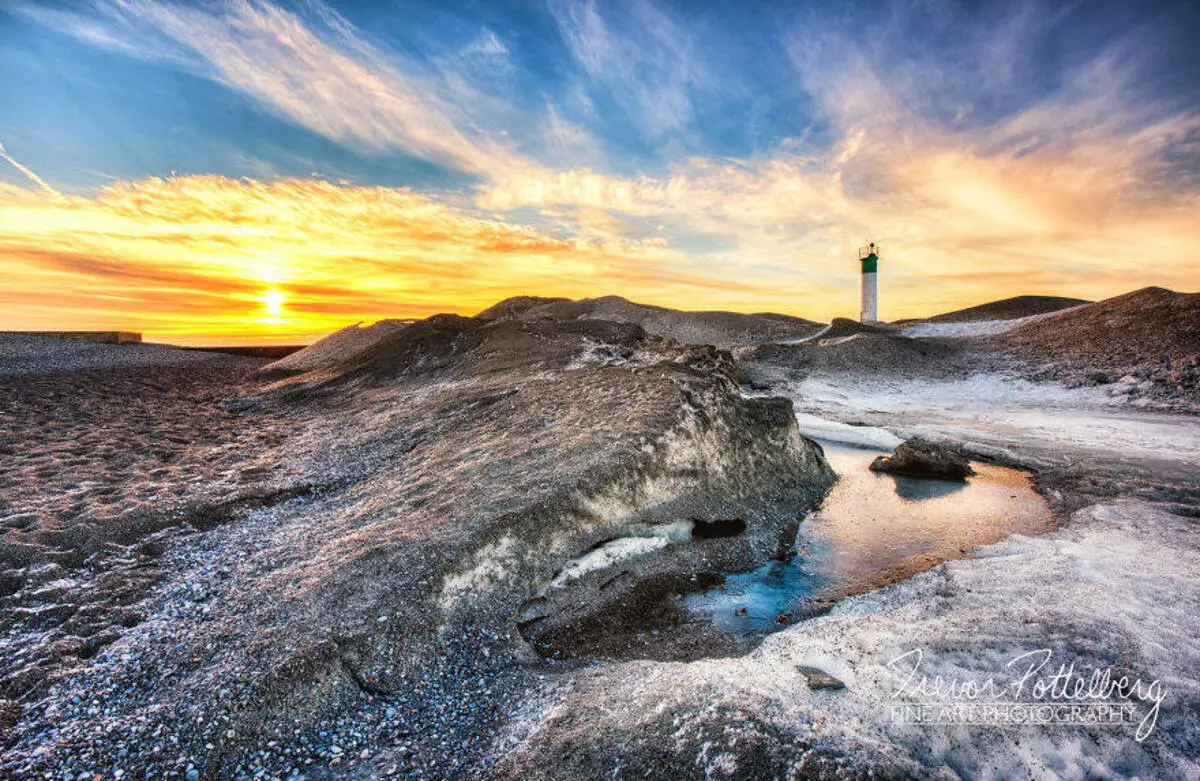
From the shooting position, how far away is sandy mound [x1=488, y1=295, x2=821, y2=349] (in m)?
53.8

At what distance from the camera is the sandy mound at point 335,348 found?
138 feet

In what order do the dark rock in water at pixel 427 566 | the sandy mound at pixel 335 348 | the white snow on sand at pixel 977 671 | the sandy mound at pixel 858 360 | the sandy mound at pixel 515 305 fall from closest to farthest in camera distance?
the white snow on sand at pixel 977 671 < the dark rock in water at pixel 427 566 < the sandy mound at pixel 858 360 < the sandy mound at pixel 335 348 < the sandy mound at pixel 515 305

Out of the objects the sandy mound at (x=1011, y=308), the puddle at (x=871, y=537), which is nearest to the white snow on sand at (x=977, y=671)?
the puddle at (x=871, y=537)

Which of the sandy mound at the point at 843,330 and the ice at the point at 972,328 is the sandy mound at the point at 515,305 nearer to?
the sandy mound at the point at 843,330

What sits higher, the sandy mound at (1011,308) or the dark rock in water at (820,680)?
the sandy mound at (1011,308)

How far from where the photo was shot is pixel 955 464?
1559cm

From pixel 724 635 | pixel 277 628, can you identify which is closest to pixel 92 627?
pixel 277 628

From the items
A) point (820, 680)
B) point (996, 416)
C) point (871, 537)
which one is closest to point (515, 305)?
point (996, 416)

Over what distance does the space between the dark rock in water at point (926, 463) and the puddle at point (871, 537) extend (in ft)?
1.33

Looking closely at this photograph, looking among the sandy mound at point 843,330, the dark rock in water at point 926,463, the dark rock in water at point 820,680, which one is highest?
the sandy mound at point 843,330

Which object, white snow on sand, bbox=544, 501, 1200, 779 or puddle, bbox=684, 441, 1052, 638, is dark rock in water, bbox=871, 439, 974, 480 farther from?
white snow on sand, bbox=544, 501, 1200, 779

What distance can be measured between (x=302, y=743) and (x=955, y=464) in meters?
17.2

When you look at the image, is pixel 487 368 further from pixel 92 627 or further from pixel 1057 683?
pixel 1057 683

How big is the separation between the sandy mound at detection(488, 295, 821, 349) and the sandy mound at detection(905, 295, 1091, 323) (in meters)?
15.2
